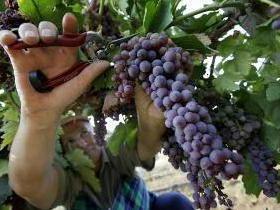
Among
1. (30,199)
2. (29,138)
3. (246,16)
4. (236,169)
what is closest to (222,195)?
(236,169)

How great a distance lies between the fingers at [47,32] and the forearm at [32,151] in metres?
0.23

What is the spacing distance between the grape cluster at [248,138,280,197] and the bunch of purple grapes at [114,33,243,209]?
0.33ft

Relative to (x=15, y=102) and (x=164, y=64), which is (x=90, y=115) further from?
(x=164, y=64)

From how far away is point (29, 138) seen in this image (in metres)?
1.08

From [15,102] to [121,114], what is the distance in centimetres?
25

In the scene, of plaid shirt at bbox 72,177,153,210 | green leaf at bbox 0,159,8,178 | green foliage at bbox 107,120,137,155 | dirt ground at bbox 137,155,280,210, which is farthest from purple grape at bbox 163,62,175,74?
dirt ground at bbox 137,155,280,210

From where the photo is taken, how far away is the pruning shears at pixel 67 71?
816 mm

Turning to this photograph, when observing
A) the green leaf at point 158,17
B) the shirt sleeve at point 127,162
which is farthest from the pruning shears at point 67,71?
the shirt sleeve at point 127,162

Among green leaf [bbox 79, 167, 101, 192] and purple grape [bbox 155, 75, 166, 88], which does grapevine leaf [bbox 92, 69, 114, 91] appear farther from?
green leaf [bbox 79, 167, 101, 192]

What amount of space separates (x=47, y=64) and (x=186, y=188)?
3.95 meters

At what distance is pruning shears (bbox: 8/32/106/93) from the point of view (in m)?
0.82

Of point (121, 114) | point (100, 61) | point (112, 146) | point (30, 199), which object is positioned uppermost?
point (100, 61)

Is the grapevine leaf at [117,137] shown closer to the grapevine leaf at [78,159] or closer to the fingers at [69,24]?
the fingers at [69,24]

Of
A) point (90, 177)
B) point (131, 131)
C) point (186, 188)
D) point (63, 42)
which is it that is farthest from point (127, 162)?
point (186, 188)
